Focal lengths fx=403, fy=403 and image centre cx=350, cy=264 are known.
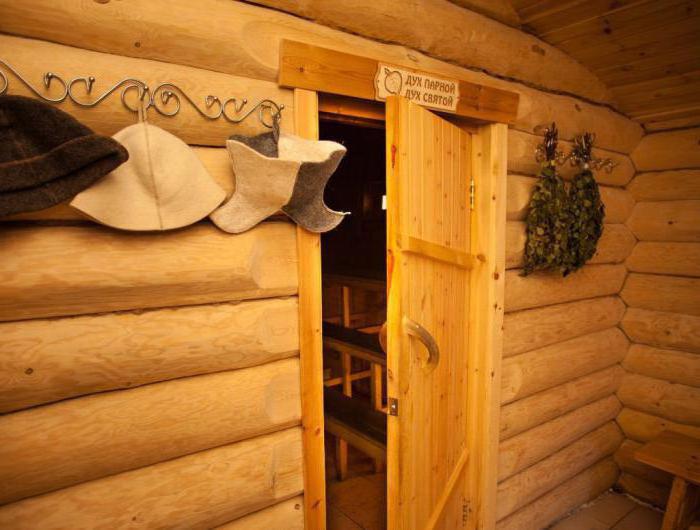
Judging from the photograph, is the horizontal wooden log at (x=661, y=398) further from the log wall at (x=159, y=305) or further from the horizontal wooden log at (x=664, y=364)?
the log wall at (x=159, y=305)

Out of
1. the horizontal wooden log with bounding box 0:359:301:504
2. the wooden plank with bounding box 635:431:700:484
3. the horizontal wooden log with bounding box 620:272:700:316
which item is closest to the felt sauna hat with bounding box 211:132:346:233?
the horizontal wooden log with bounding box 0:359:301:504

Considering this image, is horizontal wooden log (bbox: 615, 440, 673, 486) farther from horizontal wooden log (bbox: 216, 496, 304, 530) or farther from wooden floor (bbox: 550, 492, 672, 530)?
horizontal wooden log (bbox: 216, 496, 304, 530)

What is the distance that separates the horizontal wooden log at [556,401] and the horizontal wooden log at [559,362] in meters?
0.05

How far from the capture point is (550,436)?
110 inches

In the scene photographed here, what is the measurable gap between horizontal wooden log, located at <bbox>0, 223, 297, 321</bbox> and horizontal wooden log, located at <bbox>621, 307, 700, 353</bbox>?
10.1 feet

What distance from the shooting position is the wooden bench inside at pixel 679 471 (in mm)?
2594

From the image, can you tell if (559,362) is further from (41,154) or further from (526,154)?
(41,154)

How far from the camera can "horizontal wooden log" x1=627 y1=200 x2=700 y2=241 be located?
3.04 m

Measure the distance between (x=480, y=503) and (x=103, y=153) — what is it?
2549mm

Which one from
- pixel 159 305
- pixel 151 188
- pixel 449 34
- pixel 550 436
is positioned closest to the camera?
pixel 151 188

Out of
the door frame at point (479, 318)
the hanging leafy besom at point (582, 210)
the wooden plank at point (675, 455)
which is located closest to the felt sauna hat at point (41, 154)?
the door frame at point (479, 318)

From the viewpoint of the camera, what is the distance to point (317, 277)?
1552 mm

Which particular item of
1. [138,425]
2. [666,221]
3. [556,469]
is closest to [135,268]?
[138,425]

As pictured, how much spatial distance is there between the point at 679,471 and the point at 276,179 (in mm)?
3115
